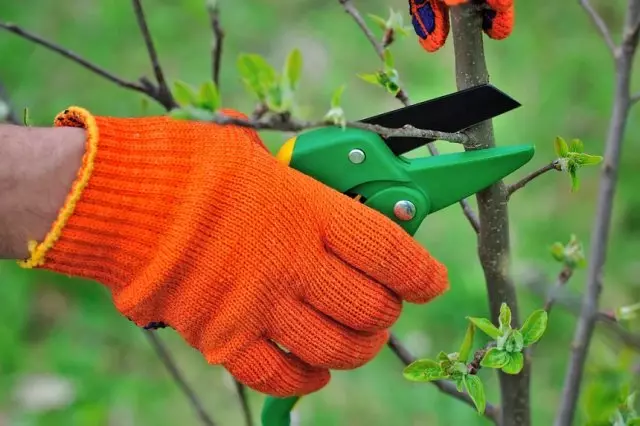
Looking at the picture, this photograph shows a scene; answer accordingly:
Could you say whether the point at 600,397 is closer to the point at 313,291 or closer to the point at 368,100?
the point at 313,291

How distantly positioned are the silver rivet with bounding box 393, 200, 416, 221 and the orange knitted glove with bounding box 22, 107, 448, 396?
2 cm

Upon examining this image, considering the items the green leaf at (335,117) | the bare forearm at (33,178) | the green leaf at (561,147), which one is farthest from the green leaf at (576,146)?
the bare forearm at (33,178)

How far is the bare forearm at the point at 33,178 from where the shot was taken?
83 cm

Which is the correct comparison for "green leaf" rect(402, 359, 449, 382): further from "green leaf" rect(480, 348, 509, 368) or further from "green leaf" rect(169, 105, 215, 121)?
"green leaf" rect(169, 105, 215, 121)

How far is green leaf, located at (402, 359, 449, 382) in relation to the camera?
694 mm

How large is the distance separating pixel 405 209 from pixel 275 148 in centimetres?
131

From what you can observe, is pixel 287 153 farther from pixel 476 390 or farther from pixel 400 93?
pixel 476 390

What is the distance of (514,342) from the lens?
690mm

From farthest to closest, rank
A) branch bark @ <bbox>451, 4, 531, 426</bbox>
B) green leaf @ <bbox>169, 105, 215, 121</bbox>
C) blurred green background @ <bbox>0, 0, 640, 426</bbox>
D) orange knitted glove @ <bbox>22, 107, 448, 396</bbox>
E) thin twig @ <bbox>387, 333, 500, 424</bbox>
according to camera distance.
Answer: blurred green background @ <bbox>0, 0, 640, 426</bbox> → thin twig @ <bbox>387, 333, 500, 424</bbox> → orange knitted glove @ <bbox>22, 107, 448, 396</bbox> → branch bark @ <bbox>451, 4, 531, 426</bbox> → green leaf @ <bbox>169, 105, 215, 121</bbox>

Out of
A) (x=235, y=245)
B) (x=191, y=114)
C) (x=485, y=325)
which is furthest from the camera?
(x=235, y=245)

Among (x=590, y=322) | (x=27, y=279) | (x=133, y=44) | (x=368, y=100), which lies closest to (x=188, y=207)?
(x=590, y=322)

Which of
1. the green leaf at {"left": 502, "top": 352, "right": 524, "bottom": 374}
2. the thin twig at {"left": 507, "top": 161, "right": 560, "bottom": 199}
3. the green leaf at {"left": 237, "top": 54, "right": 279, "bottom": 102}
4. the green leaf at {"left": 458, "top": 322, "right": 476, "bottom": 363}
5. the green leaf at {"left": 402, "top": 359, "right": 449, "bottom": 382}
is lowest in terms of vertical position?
the green leaf at {"left": 402, "top": 359, "right": 449, "bottom": 382}

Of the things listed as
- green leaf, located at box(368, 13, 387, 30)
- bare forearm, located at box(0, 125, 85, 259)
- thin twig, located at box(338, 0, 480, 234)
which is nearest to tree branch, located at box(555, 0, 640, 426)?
thin twig, located at box(338, 0, 480, 234)

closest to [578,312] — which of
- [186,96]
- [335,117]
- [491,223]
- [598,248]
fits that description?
[598,248]
